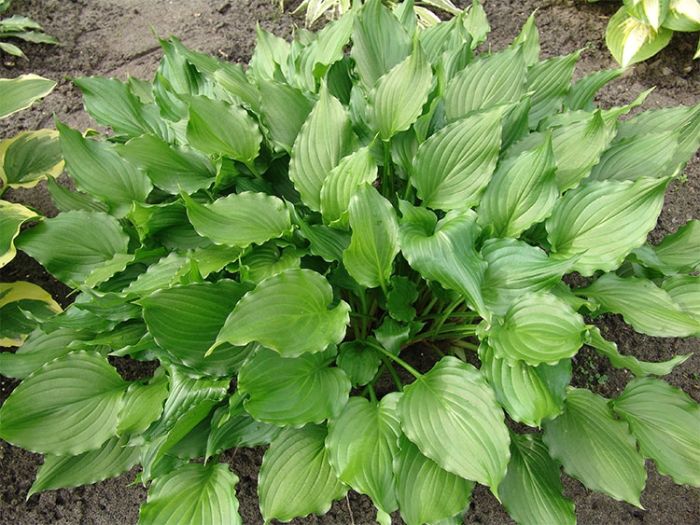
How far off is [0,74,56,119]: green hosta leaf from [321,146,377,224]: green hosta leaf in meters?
1.35

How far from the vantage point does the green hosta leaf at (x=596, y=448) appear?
180cm

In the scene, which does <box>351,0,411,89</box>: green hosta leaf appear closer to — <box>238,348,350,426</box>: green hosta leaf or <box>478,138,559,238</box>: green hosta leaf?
<box>478,138,559,238</box>: green hosta leaf

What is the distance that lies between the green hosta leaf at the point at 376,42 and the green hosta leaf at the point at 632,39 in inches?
62.9

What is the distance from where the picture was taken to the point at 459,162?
2.01 meters

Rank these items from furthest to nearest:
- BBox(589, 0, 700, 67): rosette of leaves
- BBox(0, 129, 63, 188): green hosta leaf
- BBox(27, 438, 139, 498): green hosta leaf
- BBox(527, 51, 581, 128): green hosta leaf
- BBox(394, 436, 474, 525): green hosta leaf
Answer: BBox(589, 0, 700, 67): rosette of leaves
BBox(0, 129, 63, 188): green hosta leaf
BBox(527, 51, 581, 128): green hosta leaf
BBox(27, 438, 139, 498): green hosta leaf
BBox(394, 436, 474, 525): green hosta leaf

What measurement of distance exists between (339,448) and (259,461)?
645 mm

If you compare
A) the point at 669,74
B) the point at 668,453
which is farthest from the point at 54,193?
the point at 669,74

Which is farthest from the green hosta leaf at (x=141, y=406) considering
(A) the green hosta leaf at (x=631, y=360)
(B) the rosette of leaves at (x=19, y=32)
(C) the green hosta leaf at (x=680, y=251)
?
(B) the rosette of leaves at (x=19, y=32)

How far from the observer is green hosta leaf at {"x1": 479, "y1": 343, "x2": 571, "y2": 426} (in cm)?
163

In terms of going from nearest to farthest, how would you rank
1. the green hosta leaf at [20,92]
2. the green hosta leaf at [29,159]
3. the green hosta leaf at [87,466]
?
1. the green hosta leaf at [87,466]
2. the green hosta leaf at [20,92]
3. the green hosta leaf at [29,159]

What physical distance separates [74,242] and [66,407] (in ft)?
2.06

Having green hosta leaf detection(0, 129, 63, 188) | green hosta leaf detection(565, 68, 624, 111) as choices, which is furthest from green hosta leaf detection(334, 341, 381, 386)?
green hosta leaf detection(0, 129, 63, 188)

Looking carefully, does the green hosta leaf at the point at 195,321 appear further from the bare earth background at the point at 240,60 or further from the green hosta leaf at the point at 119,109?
the green hosta leaf at the point at 119,109

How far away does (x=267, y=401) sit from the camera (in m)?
1.67
